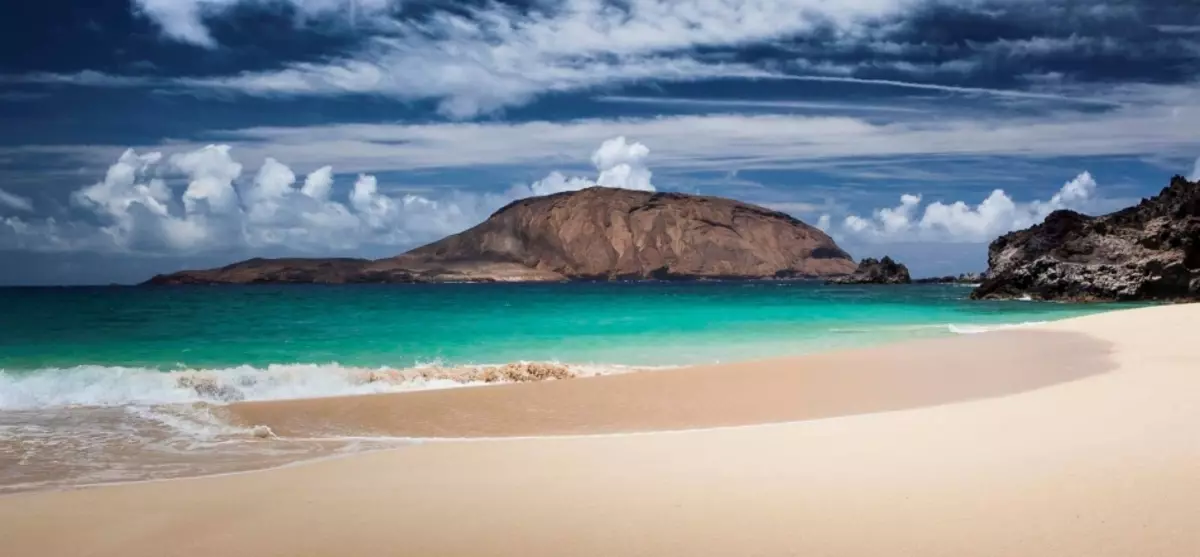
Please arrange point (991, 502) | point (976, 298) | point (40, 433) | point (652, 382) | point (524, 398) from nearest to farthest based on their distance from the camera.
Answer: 1. point (991, 502)
2. point (40, 433)
3. point (524, 398)
4. point (652, 382)
5. point (976, 298)

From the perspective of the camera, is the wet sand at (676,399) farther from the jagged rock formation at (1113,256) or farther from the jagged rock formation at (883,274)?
the jagged rock formation at (883,274)

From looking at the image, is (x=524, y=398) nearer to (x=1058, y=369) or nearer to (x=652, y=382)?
(x=652, y=382)

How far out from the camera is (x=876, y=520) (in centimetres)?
420

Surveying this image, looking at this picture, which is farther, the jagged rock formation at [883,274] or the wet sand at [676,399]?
the jagged rock formation at [883,274]

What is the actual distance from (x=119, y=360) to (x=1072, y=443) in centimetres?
1872

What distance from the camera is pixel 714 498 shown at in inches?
189

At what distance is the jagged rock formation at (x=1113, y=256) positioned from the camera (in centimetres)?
5034

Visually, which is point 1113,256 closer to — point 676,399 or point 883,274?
point 676,399

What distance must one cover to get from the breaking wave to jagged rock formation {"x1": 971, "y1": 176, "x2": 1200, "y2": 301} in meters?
A: 48.8

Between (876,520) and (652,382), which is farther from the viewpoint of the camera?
(652,382)

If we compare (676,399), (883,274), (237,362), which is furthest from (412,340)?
(883,274)

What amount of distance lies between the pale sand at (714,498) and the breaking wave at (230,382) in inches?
231

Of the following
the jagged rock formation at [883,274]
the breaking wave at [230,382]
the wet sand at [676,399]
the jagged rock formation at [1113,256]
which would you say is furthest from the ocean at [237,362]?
the jagged rock formation at [883,274]

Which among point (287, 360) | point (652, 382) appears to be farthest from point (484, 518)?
point (287, 360)
